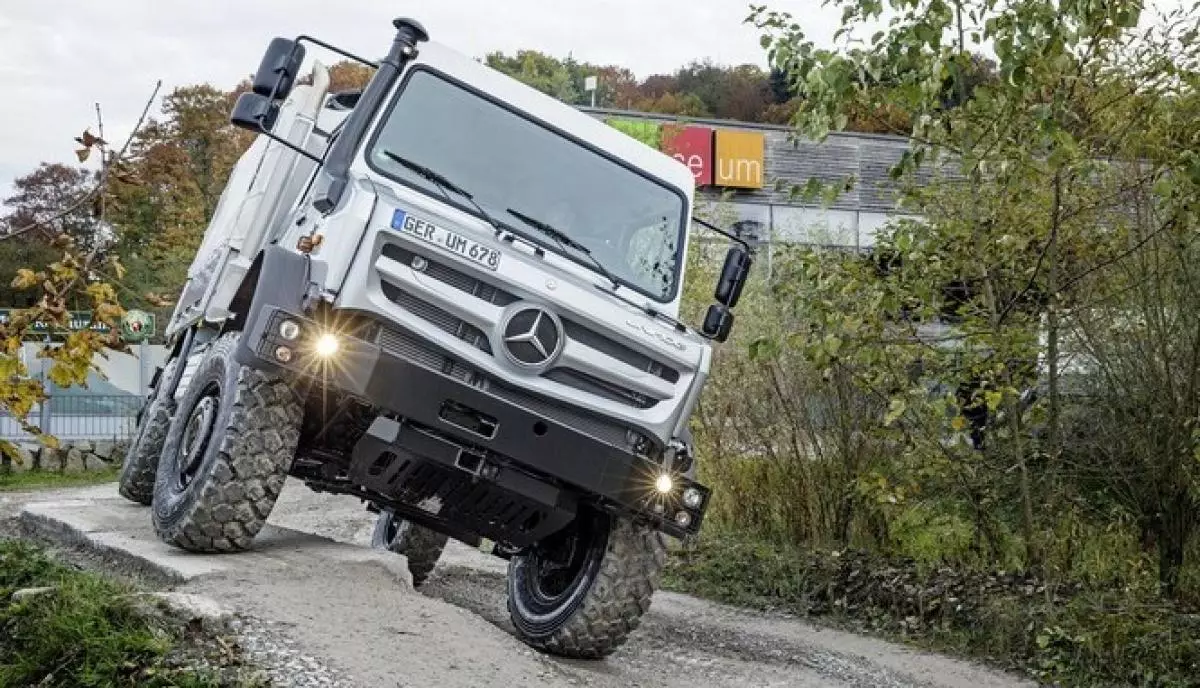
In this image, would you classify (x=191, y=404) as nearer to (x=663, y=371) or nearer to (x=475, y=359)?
(x=475, y=359)

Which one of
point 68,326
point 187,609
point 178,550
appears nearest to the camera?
point 68,326

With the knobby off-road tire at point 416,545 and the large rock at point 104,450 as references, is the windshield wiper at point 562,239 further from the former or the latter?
the large rock at point 104,450

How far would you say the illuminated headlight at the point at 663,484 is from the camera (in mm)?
6703

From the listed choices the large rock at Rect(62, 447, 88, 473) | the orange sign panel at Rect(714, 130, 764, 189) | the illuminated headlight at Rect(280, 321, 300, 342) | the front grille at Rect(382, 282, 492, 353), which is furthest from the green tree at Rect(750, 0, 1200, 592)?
the orange sign panel at Rect(714, 130, 764, 189)

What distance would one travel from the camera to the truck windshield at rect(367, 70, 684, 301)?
269 inches

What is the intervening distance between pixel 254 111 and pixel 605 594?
3.08m

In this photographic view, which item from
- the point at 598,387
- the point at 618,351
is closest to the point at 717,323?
the point at 618,351

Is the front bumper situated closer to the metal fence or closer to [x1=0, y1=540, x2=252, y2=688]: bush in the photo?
[x1=0, y1=540, x2=252, y2=688]: bush

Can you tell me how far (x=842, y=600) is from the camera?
1036 centimetres

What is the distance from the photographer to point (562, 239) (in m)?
6.92

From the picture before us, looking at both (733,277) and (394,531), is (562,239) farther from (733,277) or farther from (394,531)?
(394,531)

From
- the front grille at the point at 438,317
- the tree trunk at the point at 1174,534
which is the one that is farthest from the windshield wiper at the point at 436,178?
the tree trunk at the point at 1174,534

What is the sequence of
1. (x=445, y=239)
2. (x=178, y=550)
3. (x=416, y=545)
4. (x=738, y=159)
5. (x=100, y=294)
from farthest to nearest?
(x=738, y=159), (x=416, y=545), (x=178, y=550), (x=445, y=239), (x=100, y=294)

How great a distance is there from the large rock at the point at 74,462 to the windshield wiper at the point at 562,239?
16.5 meters
